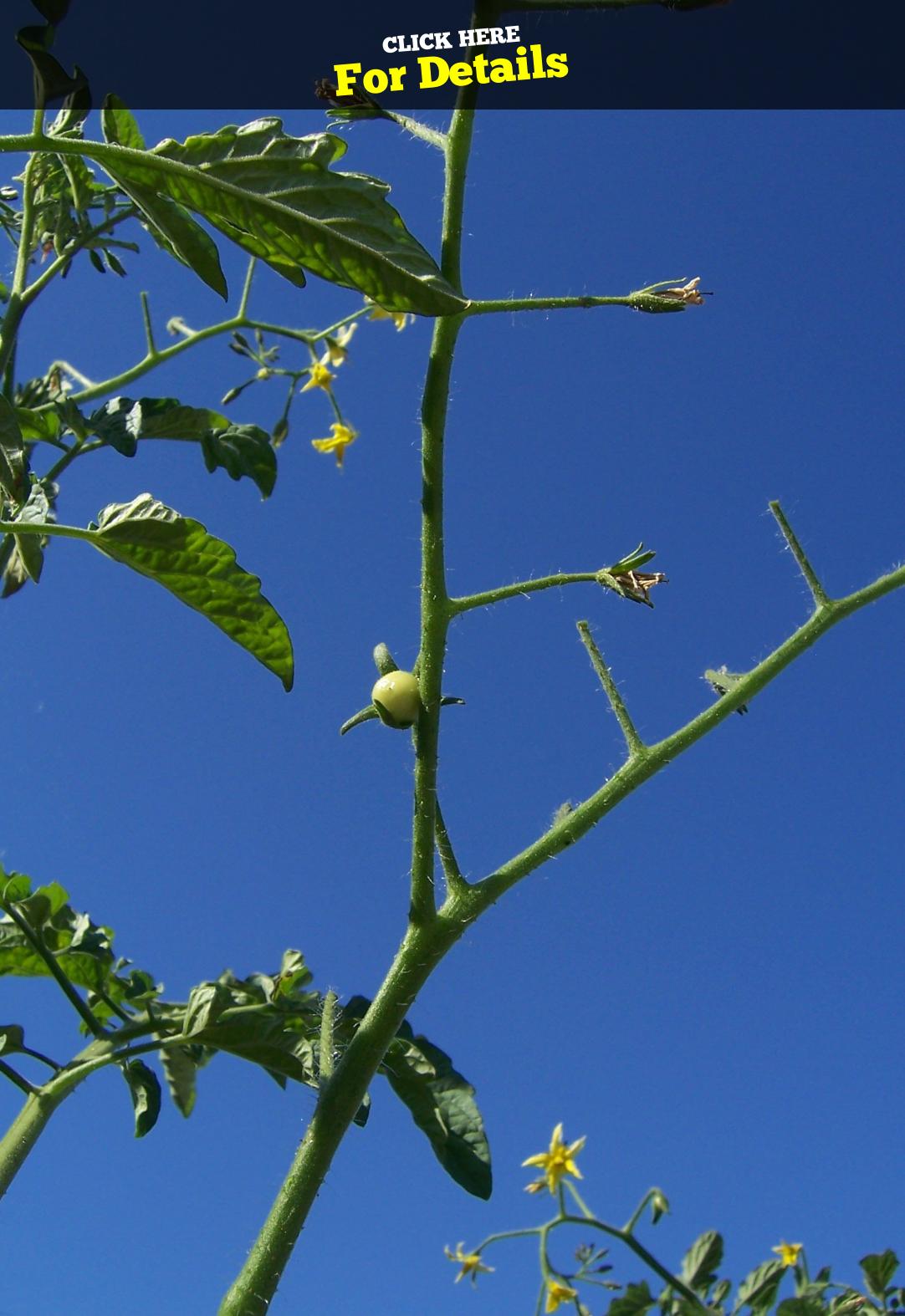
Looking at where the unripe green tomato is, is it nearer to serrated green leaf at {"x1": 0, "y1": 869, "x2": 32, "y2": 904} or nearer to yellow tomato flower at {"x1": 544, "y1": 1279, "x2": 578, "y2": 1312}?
serrated green leaf at {"x1": 0, "y1": 869, "x2": 32, "y2": 904}

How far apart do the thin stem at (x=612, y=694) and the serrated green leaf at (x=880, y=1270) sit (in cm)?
192

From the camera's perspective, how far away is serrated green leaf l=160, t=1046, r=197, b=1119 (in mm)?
1540

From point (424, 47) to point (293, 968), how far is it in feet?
4.25

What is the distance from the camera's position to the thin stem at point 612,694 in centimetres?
110

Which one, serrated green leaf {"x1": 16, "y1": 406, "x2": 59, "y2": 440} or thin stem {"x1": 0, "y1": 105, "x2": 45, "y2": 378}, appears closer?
thin stem {"x1": 0, "y1": 105, "x2": 45, "y2": 378}

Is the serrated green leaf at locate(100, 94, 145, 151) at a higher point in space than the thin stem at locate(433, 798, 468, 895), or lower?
higher

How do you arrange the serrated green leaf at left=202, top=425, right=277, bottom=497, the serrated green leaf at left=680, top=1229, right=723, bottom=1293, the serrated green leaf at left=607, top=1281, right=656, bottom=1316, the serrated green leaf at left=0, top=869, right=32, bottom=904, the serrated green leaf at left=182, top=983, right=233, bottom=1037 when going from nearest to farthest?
1. the serrated green leaf at left=182, top=983, right=233, bottom=1037
2. the serrated green leaf at left=0, top=869, right=32, bottom=904
3. the serrated green leaf at left=202, top=425, right=277, bottom=497
4. the serrated green leaf at left=607, top=1281, right=656, bottom=1316
5. the serrated green leaf at left=680, top=1229, right=723, bottom=1293

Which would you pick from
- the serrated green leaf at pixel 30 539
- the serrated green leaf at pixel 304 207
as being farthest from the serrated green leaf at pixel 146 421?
the serrated green leaf at pixel 304 207

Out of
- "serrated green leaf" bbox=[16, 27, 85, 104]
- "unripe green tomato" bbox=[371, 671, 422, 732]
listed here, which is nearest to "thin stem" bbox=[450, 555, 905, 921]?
"unripe green tomato" bbox=[371, 671, 422, 732]

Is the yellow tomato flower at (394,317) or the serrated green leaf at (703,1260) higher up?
the yellow tomato flower at (394,317)

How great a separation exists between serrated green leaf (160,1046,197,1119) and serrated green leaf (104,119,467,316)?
1.17 metres

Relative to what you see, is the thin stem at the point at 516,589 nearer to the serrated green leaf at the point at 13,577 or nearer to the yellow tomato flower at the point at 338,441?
the serrated green leaf at the point at 13,577

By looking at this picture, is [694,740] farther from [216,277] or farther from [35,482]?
[35,482]

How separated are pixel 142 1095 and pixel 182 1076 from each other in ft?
0.87
